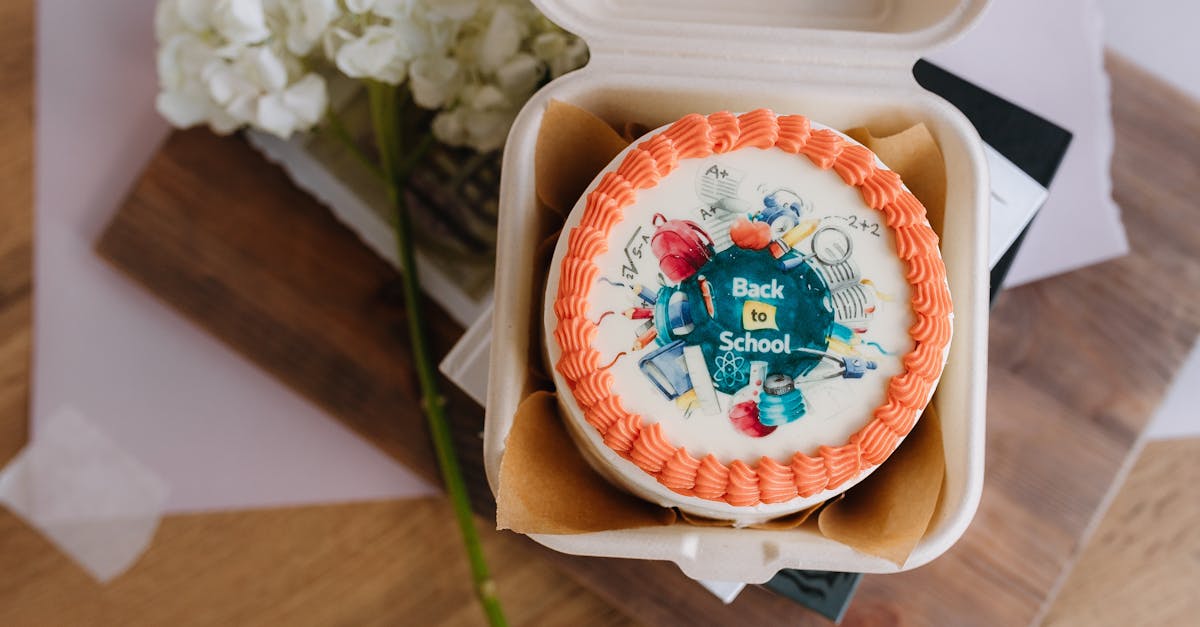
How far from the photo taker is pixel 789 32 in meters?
0.67

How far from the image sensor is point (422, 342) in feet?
3.05

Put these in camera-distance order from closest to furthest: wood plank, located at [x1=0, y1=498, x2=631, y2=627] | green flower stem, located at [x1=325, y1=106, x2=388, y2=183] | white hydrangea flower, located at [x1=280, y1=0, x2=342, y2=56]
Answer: white hydrangea flower, located at [x1=280, y1=0, x2=342, y2=56] < green flower stem, located at [x1=325, y1=106, x2=388, y2=183] < wood plank, located at [x1=0, y1=498, x2=631, y2=627]

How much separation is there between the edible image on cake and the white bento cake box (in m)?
0.07

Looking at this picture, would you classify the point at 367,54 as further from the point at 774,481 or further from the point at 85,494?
the point at 85,494

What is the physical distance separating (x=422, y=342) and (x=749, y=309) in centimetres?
42

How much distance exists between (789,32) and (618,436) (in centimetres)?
32

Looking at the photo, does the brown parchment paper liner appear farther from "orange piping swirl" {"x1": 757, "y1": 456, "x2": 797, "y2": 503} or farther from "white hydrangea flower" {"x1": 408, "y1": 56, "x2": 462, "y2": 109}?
"white hydrangea flower" {"x1": 408, "y1": 56, "x2": 462, "y2": 109}

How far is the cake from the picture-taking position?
0.61m

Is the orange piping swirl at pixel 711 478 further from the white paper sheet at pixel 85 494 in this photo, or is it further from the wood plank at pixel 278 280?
the white paper sheet at pixel 85 494

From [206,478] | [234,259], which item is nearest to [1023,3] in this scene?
[234,259]

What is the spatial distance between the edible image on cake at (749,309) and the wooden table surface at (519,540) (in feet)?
1.27

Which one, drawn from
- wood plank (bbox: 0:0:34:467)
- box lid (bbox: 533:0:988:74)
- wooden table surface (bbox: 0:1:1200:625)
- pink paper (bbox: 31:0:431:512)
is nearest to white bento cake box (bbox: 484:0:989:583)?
box lid (bbox: 533:0:988:74)

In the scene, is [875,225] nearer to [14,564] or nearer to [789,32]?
[789,32]

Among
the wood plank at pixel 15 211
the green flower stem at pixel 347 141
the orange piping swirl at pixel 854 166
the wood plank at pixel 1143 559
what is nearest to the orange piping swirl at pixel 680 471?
the orange piping swirl at pixel 854 166
